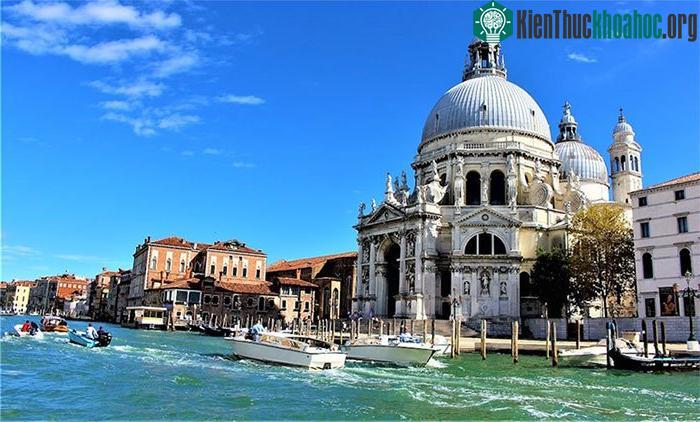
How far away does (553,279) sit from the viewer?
36.1 meters

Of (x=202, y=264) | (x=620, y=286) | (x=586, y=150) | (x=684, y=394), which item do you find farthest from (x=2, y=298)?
(x=684, y=394)

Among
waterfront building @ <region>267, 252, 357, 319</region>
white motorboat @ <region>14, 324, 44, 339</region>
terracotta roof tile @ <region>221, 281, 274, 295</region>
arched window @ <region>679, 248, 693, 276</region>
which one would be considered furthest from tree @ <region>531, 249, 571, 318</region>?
white motorboat @ <region>14, 324, 44, 339</region>

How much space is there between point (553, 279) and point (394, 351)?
16684 millimetres

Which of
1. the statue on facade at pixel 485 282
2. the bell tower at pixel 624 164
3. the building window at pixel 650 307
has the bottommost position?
the building window at pixel 650 307

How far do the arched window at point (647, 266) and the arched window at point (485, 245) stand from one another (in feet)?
32.6

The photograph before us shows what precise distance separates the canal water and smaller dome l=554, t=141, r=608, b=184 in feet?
112

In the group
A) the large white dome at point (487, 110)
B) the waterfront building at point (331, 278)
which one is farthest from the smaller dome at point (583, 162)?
the waterfront building at point (331, 278)

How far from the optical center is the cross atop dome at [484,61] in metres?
50.8

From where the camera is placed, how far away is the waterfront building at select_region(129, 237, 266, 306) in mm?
58500

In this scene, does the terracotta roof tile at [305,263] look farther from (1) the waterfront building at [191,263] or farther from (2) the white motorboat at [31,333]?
(2) the white motorboat at [31,333]

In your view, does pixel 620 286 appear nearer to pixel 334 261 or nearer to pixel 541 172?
pixel 541 172

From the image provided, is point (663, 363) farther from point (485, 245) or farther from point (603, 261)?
point (485, 245)

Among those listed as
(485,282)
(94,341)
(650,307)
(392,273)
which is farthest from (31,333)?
(650,307)

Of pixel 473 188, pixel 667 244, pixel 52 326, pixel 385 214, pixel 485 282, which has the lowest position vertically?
pixel 52 326
